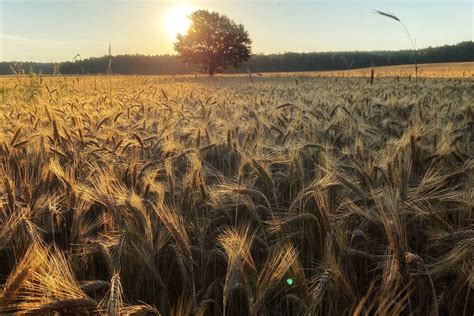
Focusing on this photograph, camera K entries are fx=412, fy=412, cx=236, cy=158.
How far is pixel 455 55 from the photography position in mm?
72125

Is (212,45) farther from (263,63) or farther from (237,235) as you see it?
(237,235)

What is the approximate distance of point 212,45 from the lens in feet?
167

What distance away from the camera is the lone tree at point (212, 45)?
166 feet

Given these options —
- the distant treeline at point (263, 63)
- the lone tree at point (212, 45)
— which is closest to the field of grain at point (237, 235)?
the lone tree at point (212, 45)

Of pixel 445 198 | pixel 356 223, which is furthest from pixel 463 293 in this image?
pixel 356 223

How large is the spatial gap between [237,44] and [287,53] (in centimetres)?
4591

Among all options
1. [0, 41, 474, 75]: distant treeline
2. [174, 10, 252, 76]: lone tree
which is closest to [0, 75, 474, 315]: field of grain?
[174, 10, 252, 76]: lone tree

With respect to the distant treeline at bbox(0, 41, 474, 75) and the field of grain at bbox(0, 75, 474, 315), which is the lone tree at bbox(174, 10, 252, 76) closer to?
the distant treeline at bbox(0, 41, 474, 75)

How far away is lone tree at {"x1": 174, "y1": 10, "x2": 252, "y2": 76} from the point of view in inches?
1992

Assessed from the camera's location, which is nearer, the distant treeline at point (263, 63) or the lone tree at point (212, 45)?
the lone tree at point (212, 45)

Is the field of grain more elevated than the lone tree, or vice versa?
the lone tree

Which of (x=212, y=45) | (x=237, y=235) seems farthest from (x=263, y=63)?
(x=237, y=235)

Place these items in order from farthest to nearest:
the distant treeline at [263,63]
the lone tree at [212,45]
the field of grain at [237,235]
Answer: the distant treeline at [263,63] < the lone tree at [212,45] < the field of grain at [237,235]

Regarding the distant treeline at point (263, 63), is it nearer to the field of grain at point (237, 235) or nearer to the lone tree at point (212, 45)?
the lone tree at point (212, 45)
